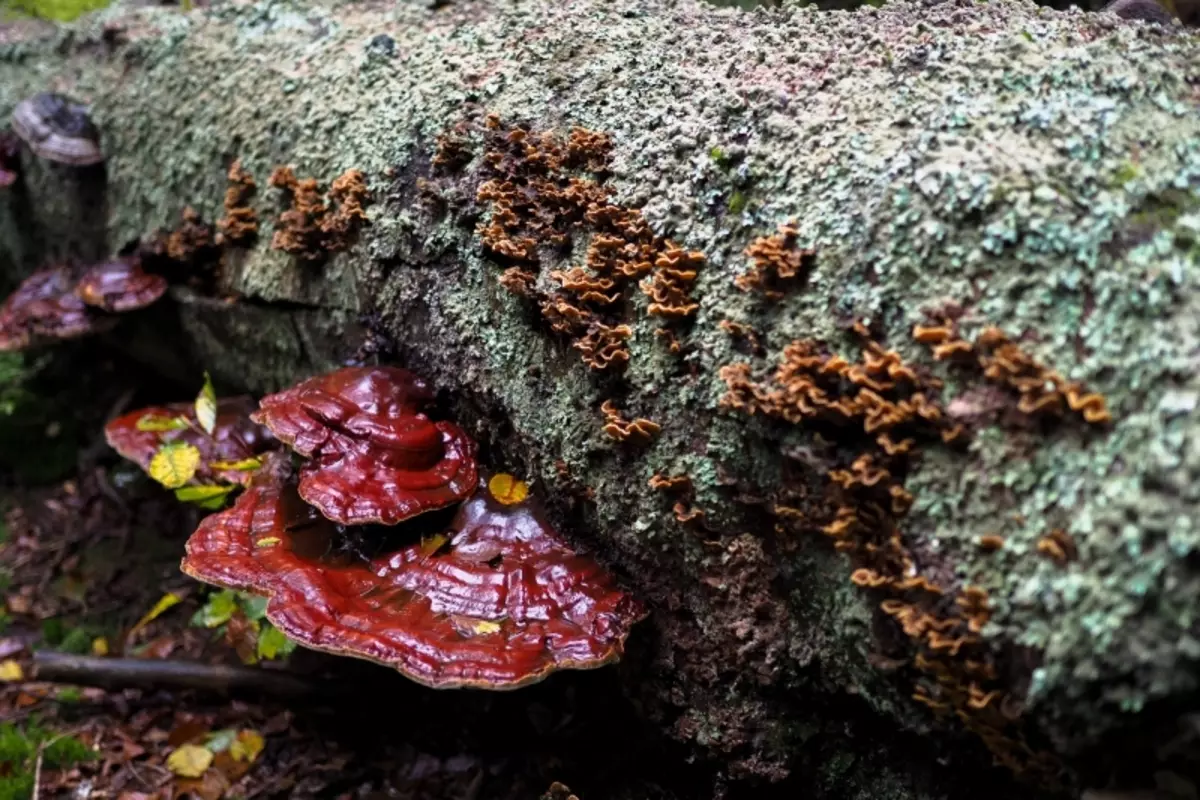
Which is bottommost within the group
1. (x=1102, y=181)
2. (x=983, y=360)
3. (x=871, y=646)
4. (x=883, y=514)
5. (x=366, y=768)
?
(x=366, y=768)

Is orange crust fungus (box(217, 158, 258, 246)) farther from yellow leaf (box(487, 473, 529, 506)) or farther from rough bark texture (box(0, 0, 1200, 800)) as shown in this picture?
yellow leaf (box(487, 473, 529, 506))

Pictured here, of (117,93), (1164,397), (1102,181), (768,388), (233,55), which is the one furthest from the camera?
(117,93)

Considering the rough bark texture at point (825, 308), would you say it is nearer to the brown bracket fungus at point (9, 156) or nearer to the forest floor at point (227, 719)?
the forest floor at point (227, 719)

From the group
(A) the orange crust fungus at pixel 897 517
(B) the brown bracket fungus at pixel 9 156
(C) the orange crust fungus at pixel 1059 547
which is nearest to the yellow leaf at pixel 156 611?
(B) the brown bracket fungus at pixel 9 156

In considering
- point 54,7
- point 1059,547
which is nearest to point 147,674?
point 1059,547

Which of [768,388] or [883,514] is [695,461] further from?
[883,514]

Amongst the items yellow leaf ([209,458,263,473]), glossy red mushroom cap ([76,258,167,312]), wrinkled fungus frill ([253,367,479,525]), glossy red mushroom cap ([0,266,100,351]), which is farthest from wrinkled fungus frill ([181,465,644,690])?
glossy red mushroom cap ([0,266,100,351])

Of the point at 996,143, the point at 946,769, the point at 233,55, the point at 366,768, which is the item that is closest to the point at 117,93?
the point at 233,55
